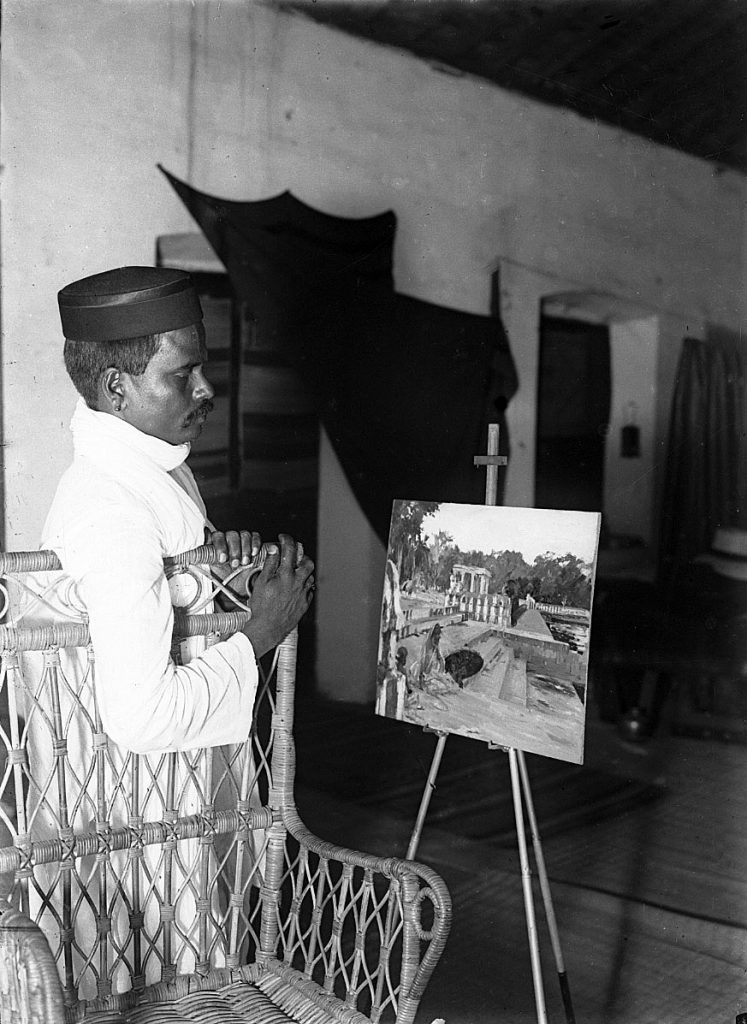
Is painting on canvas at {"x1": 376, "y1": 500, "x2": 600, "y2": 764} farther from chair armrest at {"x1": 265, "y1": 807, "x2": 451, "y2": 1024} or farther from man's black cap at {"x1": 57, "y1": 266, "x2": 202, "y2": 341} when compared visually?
man's black cap at {"x1": 57, "y1": 266, "x2": 202, "y2": 341}

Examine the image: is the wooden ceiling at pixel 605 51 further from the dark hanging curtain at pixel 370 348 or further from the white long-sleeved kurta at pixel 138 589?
the white long-sleeved kurta at pixel 138 589

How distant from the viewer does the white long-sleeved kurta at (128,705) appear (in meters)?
1.48

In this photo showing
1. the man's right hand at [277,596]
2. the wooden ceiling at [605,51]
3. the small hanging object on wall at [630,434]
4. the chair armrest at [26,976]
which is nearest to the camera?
the chair armrest at [26,976]

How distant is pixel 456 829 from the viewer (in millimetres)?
2566

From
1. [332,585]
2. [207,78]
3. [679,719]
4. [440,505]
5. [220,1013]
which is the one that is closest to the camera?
[220,1013]

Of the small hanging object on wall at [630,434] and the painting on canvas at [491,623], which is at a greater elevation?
the small hanging object on wall at [630,434]

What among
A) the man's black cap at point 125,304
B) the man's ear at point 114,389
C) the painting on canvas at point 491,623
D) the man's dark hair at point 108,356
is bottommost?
the painting on canvas at point 491,623

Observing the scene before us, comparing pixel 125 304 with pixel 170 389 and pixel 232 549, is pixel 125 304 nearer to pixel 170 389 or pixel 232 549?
pixel 170 389

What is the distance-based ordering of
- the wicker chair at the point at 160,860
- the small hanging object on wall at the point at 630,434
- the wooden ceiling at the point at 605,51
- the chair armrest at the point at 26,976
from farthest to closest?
1. the small hanging object on wall at the point at 630,434
2. the wooden ceiling at the point at 605,51
3. the wicker chair at the point at 160,860
4. the chair armrest at the point at 26,976

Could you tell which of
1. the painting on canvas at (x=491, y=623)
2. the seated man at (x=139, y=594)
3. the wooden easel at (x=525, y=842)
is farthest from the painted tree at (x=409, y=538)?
the seated man at (x=139, y=594)

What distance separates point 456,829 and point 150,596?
137cm

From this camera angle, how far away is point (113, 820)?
1706 mm

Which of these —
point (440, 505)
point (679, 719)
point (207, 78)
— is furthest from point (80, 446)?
point (679, 719)

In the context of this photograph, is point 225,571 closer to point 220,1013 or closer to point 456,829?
point 220,1013
